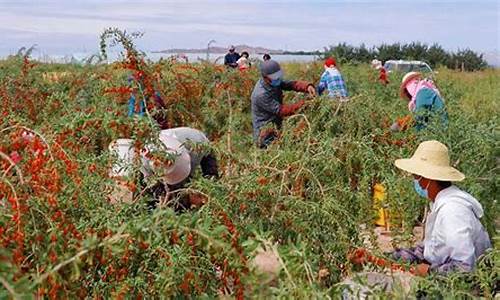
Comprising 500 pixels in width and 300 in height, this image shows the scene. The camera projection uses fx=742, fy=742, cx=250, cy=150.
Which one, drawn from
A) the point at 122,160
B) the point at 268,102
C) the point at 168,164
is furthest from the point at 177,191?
the point at 268,102

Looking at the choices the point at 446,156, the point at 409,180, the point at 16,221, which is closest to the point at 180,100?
the point at 409,180

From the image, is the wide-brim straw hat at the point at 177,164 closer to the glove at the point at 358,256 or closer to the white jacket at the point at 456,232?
the glove at the point at 358,256

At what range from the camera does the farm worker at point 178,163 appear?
3.02 m

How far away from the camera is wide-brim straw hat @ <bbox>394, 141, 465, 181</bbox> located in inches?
137

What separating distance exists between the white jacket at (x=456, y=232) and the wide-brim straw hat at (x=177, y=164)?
116 centimetres

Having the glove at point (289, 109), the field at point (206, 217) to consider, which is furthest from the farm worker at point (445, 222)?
the glove at point (289, 109)

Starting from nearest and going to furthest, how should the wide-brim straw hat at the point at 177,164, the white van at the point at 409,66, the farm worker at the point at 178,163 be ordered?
the farm worker at the point at 178,163, the wide-brim straw hat at the point at 177,164, the white van at the point at 409,66

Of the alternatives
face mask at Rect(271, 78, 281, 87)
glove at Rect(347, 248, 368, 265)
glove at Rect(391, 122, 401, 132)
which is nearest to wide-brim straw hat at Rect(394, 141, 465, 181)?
glove at Rect(347, 248, 368, 265)

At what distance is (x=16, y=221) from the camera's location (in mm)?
2119

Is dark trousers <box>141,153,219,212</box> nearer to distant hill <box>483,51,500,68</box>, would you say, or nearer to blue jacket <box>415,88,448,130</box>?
blue jacket <box>415,88,448,130</box>

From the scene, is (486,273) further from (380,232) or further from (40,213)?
(380,232)

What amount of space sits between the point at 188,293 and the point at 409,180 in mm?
2328

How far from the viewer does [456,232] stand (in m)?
3.20

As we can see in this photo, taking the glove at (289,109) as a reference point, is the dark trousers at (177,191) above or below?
below
